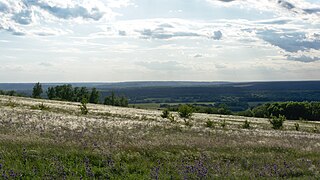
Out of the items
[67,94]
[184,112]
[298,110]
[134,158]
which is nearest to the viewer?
[134,158]

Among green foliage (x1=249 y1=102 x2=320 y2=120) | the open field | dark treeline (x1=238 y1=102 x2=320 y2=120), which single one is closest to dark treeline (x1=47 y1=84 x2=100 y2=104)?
dark treeline (x1=238 y1=102 x2=320 y2=120)

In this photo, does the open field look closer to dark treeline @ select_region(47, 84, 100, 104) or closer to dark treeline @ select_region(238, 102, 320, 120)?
dark treeline @ select_region(238, 102, 320, 120)

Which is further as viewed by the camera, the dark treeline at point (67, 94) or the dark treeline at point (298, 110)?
the dark treeline at point (67, 94)

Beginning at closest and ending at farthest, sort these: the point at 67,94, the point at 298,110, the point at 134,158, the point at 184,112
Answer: the point at 134,158, the point at 184,112, the point at 298,110, the point at 67,94

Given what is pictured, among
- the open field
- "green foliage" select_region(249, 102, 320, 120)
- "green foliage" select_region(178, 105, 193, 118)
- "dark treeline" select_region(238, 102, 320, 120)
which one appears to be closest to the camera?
the open field

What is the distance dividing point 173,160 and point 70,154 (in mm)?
4705

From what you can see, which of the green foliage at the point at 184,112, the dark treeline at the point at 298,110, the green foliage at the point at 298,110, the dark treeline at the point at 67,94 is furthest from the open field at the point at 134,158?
the dark treeline at the point at 67,94

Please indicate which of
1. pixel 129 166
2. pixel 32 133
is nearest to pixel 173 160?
pixel 129 166

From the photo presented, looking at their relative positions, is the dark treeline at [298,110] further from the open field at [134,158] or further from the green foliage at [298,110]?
the open field at [134,158]

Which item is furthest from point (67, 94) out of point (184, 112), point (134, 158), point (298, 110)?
point (134, 158)

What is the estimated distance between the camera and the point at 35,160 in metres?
15.1

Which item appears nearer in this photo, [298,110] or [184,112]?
[184,112]

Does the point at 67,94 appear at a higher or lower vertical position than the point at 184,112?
higher

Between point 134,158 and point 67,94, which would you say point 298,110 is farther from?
point 134,158
